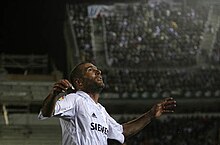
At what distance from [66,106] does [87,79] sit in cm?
32

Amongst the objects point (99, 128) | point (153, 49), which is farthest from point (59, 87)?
point (153, 49)

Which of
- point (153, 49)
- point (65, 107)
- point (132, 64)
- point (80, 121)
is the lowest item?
point (132, 64)

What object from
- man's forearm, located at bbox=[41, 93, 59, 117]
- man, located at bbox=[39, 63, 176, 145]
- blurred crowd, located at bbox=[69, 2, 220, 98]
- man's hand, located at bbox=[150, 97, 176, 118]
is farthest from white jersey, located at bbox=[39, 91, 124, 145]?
blurred crowd, located at bbox=[69, 2, 220, 98]

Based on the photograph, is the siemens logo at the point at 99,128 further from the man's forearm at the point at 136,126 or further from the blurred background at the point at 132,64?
the blurred background at the point at 132,64

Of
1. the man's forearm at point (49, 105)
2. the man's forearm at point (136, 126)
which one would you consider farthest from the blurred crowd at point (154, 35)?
the man's forearm at point (49, 105)

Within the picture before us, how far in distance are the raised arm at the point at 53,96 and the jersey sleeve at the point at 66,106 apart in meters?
0.09

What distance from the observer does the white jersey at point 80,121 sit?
148 inches

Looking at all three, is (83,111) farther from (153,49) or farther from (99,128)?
(153,49)

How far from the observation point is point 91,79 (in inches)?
155

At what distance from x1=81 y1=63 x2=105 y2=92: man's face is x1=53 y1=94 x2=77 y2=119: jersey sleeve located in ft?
0.47

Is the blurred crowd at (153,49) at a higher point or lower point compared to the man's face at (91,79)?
lower

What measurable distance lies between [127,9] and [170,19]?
2.83 metres

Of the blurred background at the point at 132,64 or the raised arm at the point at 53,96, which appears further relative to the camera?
the blurred background at the point at 132,64

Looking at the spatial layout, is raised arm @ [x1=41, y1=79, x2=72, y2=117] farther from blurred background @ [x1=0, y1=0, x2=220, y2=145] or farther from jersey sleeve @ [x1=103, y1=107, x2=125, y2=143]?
blurred background @ [x1=0, y1=0, x2=220, y2=145]
